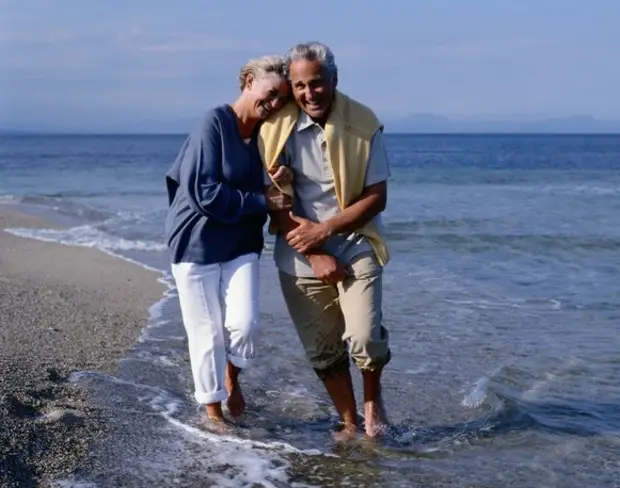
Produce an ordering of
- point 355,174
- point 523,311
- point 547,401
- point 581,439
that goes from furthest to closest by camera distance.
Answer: point 523,311
point 547,401
point 581,439
point 355,174

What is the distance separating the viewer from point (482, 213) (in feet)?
70.8

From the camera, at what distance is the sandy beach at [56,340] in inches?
185

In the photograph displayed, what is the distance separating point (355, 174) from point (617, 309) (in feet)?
18.8

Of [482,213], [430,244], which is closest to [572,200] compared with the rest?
[482,213]

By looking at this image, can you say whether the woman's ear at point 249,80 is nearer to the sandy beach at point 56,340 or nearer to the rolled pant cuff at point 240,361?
the rolled pant cuff at point 240,361

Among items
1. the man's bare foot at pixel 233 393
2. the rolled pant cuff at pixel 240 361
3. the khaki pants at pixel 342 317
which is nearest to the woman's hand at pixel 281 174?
the khaki pants at pixel 342 317

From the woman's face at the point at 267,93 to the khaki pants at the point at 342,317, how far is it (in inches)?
36.2

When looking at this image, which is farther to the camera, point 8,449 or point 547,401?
point 547,401

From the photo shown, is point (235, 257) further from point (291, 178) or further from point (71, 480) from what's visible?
point (71, 480)

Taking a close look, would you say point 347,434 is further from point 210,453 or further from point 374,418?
point 210,453

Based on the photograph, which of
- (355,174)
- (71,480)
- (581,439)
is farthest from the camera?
(581,439)

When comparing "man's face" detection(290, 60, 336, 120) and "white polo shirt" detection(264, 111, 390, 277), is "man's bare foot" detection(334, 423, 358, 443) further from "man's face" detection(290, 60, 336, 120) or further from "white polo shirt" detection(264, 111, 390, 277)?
"man's face" detection(290, 60, 336, 120)

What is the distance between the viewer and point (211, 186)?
4840 mm

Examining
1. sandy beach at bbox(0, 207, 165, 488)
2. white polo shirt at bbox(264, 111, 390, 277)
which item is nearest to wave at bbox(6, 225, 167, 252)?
sandy beach at bbox(0, 207, 165, 488)
